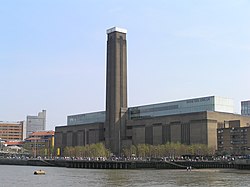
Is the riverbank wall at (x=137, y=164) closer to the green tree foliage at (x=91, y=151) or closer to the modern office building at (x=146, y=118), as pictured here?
the green tree foliage at (x=91, y=151)

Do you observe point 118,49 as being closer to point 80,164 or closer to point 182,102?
point 182,102

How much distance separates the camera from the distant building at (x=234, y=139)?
145 metres

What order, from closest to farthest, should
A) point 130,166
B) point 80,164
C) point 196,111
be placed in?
point 130,166
point 80,164
point 196,111

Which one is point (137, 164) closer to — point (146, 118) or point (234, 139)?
point (234, 139)

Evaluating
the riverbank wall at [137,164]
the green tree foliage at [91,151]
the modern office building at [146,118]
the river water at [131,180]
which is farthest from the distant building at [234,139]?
the river water at [131,180]

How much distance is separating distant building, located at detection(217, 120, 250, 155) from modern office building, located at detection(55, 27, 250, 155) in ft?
8.45

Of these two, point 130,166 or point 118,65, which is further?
point 118,65

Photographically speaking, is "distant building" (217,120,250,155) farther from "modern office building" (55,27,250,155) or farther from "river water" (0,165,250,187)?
"river water" (0,165,250,187)

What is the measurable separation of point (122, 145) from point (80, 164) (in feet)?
116

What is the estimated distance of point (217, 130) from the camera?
152750 millimetres

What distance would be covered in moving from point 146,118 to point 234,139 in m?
38.7

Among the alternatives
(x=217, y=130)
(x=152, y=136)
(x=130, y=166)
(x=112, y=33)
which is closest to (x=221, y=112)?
(x=217, y=130)

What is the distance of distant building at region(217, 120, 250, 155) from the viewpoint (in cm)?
14500

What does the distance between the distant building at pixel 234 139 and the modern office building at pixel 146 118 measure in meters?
2.58
